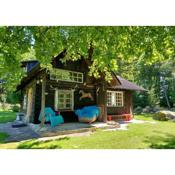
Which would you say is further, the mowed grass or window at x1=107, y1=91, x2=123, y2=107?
window at x1=107, y1=91, x2=123, y2=107

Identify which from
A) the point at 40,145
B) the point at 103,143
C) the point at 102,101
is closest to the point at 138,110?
the point at 102,101

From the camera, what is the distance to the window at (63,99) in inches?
376

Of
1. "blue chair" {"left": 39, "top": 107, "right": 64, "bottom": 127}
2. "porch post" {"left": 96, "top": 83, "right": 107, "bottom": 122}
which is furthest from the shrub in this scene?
"blue chair" {"left": 39, "top": 107, "right": 64, "bottom": 127}

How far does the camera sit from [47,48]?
21.6 ft

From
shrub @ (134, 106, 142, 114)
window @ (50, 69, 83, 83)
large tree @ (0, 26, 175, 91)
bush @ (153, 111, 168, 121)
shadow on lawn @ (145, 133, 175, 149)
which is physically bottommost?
shadow on lawn @ (145, 133, 175, 149)

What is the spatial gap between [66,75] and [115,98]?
153 inches

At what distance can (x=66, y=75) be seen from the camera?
31.9 feet

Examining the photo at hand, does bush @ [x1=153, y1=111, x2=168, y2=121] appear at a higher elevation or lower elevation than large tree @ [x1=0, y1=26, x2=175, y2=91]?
lower

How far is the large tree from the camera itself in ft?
20.0

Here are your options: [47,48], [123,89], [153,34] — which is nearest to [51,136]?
[47,48]

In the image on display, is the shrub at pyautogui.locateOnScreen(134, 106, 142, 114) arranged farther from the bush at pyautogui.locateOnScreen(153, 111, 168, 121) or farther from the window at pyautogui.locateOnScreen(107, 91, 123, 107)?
the window at pyautogui.locateOnScreen(107, 91, 123, 107)

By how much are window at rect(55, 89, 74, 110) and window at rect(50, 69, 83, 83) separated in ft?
1.72
